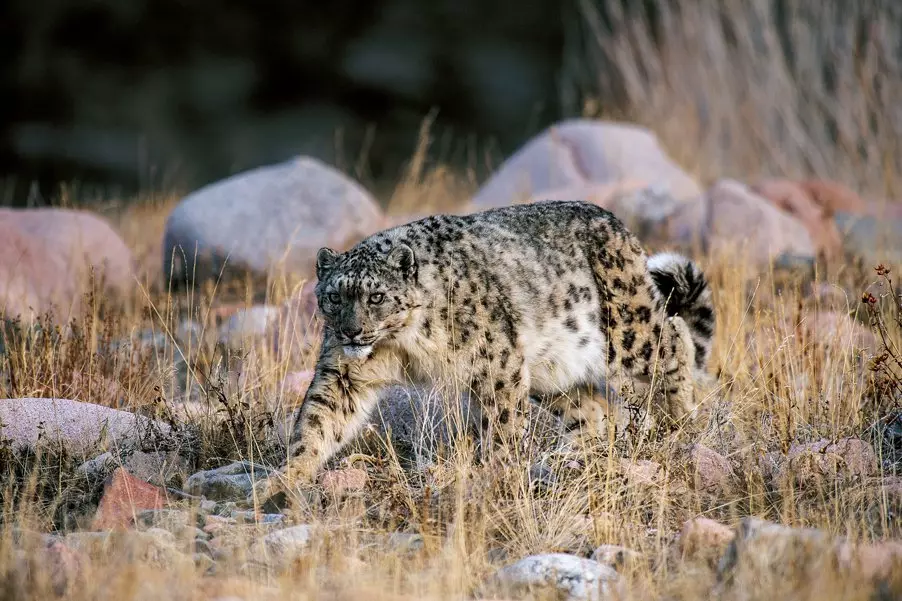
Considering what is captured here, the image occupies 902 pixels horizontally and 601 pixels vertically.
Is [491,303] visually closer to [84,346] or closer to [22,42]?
[84,346]

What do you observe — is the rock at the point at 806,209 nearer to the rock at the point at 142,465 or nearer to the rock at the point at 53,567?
the rock at the point at 142,465

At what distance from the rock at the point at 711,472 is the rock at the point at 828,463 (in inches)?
8.0

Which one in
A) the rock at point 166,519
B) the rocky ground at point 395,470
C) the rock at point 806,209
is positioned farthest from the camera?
the rock at point 806,209

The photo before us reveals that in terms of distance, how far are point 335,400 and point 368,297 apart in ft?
1.70

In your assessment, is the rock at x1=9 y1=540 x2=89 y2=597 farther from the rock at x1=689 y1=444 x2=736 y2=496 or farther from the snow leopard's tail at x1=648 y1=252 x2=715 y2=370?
the snow leopard's tail at x1=648 y1=252 x2=715 y2=370

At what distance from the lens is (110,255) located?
900cm

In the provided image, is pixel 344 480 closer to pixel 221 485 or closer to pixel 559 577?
pixel 221 485

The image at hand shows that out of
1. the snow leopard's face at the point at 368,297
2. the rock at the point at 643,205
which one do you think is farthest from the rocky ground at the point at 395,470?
the rock at the point at 643,205

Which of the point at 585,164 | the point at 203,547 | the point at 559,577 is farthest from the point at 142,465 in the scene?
the point at 585,164

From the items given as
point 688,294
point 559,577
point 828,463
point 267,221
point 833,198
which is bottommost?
point 559,577

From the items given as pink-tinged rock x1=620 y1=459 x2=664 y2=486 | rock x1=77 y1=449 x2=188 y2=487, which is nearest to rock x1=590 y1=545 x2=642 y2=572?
pink-tinged rock x1=620 y1=459 x2=664 y2=486

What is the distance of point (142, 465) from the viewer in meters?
5.54

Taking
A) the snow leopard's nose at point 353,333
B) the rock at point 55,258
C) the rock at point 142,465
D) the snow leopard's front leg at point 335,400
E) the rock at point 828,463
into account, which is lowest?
the rock at point 142,465

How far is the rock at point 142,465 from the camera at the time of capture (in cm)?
546
